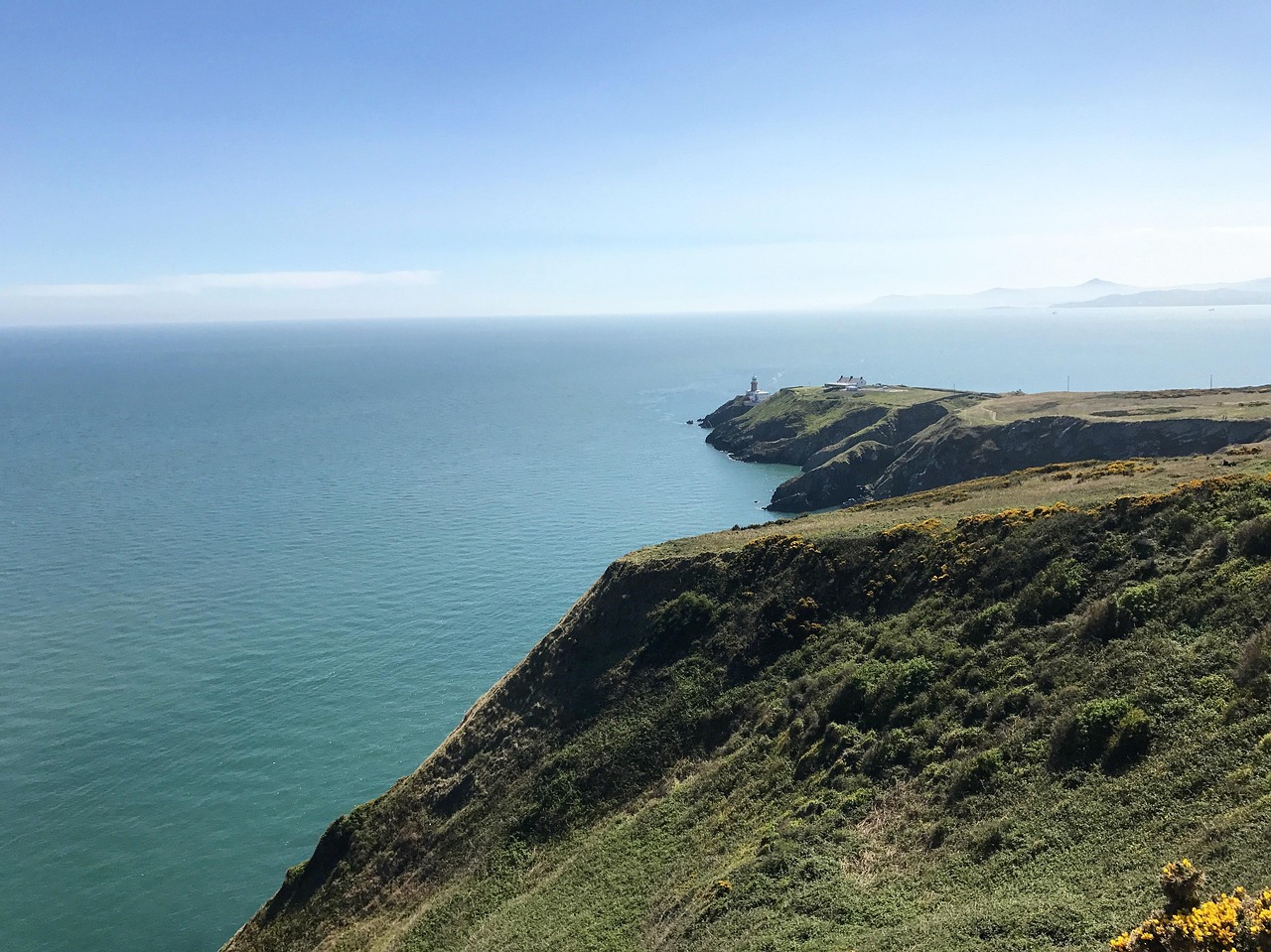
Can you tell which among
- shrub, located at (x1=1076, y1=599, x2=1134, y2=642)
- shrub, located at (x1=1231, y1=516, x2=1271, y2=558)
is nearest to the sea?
shrub, located at (x1=1076, y1=599, x2=1134, y2=642)

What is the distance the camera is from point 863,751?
2939 cm

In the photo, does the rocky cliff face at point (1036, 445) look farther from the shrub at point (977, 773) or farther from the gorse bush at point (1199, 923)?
the gorse bush at point (1199, 923)

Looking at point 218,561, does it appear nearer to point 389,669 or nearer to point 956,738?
point 389,669

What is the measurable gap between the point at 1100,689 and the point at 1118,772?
4.30 metres

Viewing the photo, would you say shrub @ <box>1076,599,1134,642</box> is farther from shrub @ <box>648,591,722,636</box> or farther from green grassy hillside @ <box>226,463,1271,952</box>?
shrub @ <box>648,591,722,636</box>

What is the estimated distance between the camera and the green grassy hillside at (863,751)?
20.1 m

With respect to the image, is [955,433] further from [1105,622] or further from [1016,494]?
[1105,622]

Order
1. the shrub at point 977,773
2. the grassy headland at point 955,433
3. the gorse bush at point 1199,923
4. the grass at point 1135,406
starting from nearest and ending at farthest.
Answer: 1. the gorse bush at point 1199,923
2. the shrub at point 977,773
3. the grass at point 1135,406
4. the grassy headland at point 955,433

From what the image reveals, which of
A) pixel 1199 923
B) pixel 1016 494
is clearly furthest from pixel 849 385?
pixel 1199 923

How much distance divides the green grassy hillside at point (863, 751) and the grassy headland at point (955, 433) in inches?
2076

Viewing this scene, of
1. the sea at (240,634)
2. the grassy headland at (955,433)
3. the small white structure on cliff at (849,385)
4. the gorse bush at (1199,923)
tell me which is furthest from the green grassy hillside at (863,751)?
the small white structure on cliff at (849,385)

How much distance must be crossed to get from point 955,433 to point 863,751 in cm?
9527

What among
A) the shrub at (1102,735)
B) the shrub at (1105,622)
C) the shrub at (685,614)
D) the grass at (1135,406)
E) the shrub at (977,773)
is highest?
the grass at (1135,406)

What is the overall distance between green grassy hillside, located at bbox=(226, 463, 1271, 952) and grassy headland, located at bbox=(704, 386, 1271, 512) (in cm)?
5273
